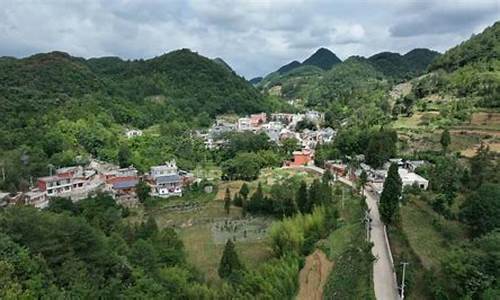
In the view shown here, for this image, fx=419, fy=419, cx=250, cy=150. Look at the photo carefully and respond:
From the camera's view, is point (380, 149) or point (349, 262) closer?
point (349, 262)

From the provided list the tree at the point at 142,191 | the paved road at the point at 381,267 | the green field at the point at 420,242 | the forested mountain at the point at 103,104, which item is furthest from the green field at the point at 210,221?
the forested mountain at the point at 103,104

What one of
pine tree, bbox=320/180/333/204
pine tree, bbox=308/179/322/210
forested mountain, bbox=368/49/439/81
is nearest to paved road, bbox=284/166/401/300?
pine tree, bbox=320/180/333/204

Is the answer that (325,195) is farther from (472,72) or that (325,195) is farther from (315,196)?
(472,72)

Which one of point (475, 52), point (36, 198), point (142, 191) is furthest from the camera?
point (475, 52)

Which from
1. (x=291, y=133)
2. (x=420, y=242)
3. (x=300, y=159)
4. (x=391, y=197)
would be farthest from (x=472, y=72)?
(x=420, y=242)

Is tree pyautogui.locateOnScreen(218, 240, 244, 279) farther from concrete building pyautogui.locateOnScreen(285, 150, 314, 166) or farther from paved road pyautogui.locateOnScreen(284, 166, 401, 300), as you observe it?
concrete building pyautogui.locateOnScreen(285, 150, 314, 166)

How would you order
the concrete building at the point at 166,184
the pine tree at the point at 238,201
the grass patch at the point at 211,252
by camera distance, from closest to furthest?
the grass patch at the point at 211,252 → the pine tree at the point at 238,201 → the concrete building at the point at 166,184

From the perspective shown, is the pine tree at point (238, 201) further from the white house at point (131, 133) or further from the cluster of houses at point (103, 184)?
the white house at point (131, 133)
